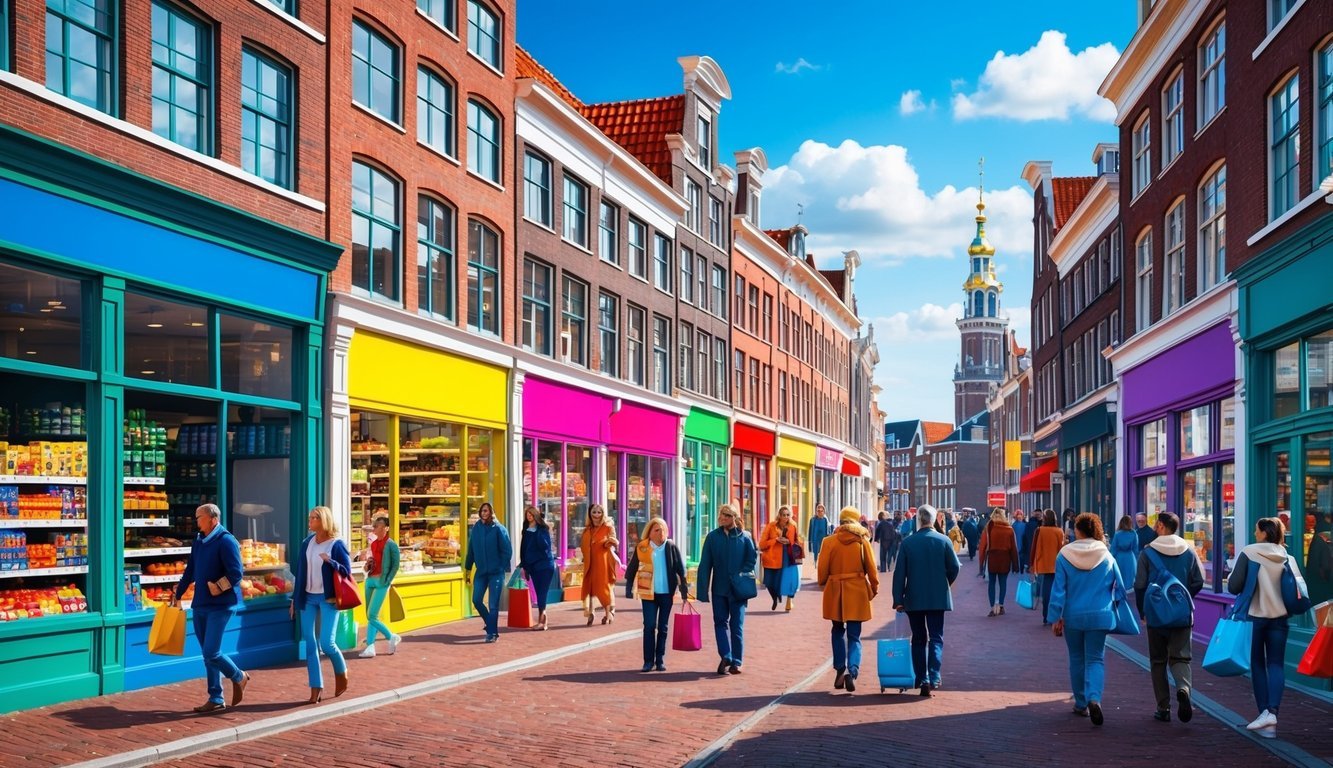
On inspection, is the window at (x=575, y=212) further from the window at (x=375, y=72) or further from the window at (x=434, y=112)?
the window at (x=375, y=72)

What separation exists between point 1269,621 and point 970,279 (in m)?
146

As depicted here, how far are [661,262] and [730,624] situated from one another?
20.9 m

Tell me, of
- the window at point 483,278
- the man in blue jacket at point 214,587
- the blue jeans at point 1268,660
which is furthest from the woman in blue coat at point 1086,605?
the window at point 483,278

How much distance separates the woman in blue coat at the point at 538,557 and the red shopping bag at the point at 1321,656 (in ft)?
36.9

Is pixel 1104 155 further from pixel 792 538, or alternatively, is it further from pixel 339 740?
pixel 339 740

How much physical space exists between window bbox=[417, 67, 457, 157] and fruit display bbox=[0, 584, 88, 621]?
1023 centimetres

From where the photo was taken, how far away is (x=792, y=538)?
24.1 meters

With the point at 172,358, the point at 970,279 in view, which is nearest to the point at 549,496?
the point at 172,358

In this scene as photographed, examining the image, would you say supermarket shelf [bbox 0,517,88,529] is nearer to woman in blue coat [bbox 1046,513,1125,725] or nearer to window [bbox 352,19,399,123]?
window [bbox 352,19,399,123]

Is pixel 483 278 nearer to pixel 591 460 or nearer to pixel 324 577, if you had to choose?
pixel 591 460

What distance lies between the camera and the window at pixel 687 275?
36656mm

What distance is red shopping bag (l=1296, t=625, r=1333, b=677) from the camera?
35.1ft

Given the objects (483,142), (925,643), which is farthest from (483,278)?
(925,643)

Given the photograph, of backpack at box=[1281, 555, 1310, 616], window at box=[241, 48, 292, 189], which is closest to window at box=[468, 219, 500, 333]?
window at box=[241, 48, 292, 189]
